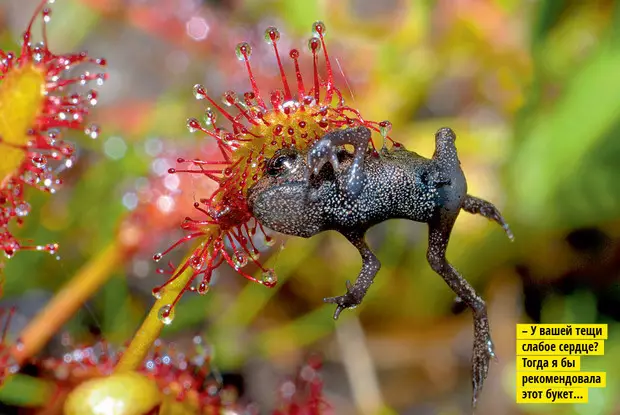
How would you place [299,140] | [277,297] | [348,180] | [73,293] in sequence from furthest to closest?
[277,297] < [73,293] < [299,140] < [348,180]

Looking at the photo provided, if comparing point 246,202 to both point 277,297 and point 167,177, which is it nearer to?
point 167,177

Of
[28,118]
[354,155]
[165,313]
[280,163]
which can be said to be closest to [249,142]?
[280,163]

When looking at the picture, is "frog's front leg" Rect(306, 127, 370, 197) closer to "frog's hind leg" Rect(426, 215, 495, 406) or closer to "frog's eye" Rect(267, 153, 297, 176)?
"frog's eye" Rect(267, 153, 297, 176)

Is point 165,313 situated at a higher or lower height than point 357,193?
lower

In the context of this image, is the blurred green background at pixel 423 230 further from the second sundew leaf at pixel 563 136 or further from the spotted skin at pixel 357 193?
the spotted skin at pixel 357 193

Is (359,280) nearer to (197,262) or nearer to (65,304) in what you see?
(197,262)

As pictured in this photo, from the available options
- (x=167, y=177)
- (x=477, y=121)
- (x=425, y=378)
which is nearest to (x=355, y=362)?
(x=425, y=378)

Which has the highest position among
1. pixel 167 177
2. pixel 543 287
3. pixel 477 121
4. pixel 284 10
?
pixel 284 10
